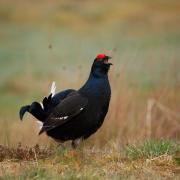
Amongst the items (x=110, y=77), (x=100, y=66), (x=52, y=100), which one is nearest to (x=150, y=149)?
(x=100, y=66)

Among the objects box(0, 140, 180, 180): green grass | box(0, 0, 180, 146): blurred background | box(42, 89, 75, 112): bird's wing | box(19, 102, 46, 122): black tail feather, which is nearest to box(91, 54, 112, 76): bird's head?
box(42, 89, 75, 112): bird's wing

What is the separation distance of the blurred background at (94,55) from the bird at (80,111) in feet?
1.46

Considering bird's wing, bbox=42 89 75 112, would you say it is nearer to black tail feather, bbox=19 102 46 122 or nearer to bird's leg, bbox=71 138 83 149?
black tail feather, bbox=19 102 46 122

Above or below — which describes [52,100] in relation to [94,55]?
below

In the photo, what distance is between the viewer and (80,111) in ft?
28.1

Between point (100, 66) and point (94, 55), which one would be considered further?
point (94, 55)

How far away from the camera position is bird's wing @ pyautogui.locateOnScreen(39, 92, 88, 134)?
8.57m

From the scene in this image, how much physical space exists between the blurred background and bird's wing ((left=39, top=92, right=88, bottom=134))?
0.45 m

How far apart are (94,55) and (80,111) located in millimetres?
10862

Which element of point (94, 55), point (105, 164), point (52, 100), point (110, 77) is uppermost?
point (94, 55)

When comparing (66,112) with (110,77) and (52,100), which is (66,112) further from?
(110,77)

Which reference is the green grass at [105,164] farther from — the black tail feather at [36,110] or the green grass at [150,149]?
the black tail feather at [36,110]

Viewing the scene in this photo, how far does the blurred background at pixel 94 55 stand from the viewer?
11.5 meters

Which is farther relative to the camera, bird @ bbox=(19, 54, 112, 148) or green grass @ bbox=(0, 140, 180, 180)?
bird @ bbox=(19, 54, 112, 148)
